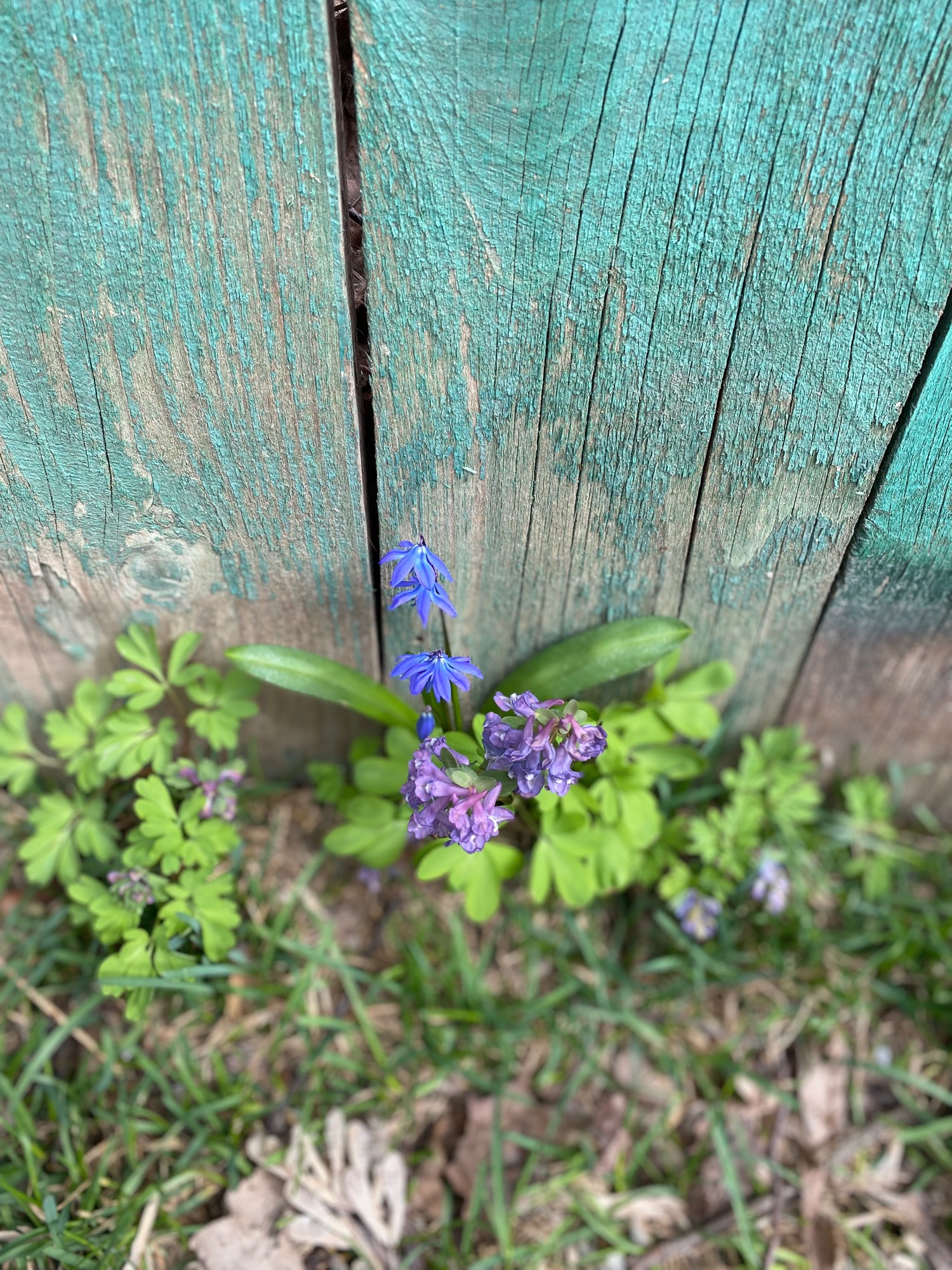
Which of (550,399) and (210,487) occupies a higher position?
(550,399)

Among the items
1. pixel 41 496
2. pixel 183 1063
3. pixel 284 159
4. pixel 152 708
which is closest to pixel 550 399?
pixel 284 159

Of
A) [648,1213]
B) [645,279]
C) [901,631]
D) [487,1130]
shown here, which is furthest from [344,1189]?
[645,279]

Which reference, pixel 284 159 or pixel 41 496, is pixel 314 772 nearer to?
pixel 41 496

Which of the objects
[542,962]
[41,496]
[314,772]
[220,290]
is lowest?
[542,962]

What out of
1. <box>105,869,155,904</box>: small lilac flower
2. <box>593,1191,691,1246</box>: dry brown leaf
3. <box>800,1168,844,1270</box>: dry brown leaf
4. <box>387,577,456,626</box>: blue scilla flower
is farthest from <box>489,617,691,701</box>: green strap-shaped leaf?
<box>800,1168,844,1270</box>: dry brown leaf

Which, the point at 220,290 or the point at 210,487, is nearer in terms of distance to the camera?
the point at 220,290

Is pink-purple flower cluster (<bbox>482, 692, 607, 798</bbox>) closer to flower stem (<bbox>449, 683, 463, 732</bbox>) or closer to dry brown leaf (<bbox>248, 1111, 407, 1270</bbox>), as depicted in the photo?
flower stem (<bbox>449, 683, 463, 732</bbox>)

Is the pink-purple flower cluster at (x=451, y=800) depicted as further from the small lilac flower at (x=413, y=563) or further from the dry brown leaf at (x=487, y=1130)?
the dry brown leaf at (x=487, y=1130)

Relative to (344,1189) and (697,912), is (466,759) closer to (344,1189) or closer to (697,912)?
(697,912)
